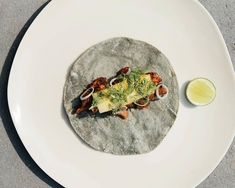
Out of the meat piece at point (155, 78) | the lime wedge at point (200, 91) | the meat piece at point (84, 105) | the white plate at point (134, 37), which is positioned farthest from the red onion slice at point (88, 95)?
the lime wedge at point (200, 91)

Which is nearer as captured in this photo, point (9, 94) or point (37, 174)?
point (9, 94)

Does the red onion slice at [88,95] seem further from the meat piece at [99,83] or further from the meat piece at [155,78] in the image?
Answer: the meat piece at [155,78]

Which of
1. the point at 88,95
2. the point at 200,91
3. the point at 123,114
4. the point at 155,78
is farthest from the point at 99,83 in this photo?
the point at 200,91

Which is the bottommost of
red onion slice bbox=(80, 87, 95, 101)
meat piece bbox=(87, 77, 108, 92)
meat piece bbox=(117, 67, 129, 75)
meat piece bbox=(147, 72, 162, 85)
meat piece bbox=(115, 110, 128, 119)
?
meat piece bbox=(115, 110, 128, 119)

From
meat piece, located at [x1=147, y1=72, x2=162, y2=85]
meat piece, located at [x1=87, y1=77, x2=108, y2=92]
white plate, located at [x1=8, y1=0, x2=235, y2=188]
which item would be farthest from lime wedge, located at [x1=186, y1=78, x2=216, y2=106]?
meat piece, located at [x1=87, y1=77, x2=108, y2=92]

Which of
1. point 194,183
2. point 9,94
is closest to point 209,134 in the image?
point 194,183

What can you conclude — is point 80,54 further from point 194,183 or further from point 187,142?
point 194,183

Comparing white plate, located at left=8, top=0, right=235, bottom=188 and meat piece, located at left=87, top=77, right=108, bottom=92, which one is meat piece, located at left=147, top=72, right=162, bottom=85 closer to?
white plate, located at left=8, top=0, right=235, bottom=188
